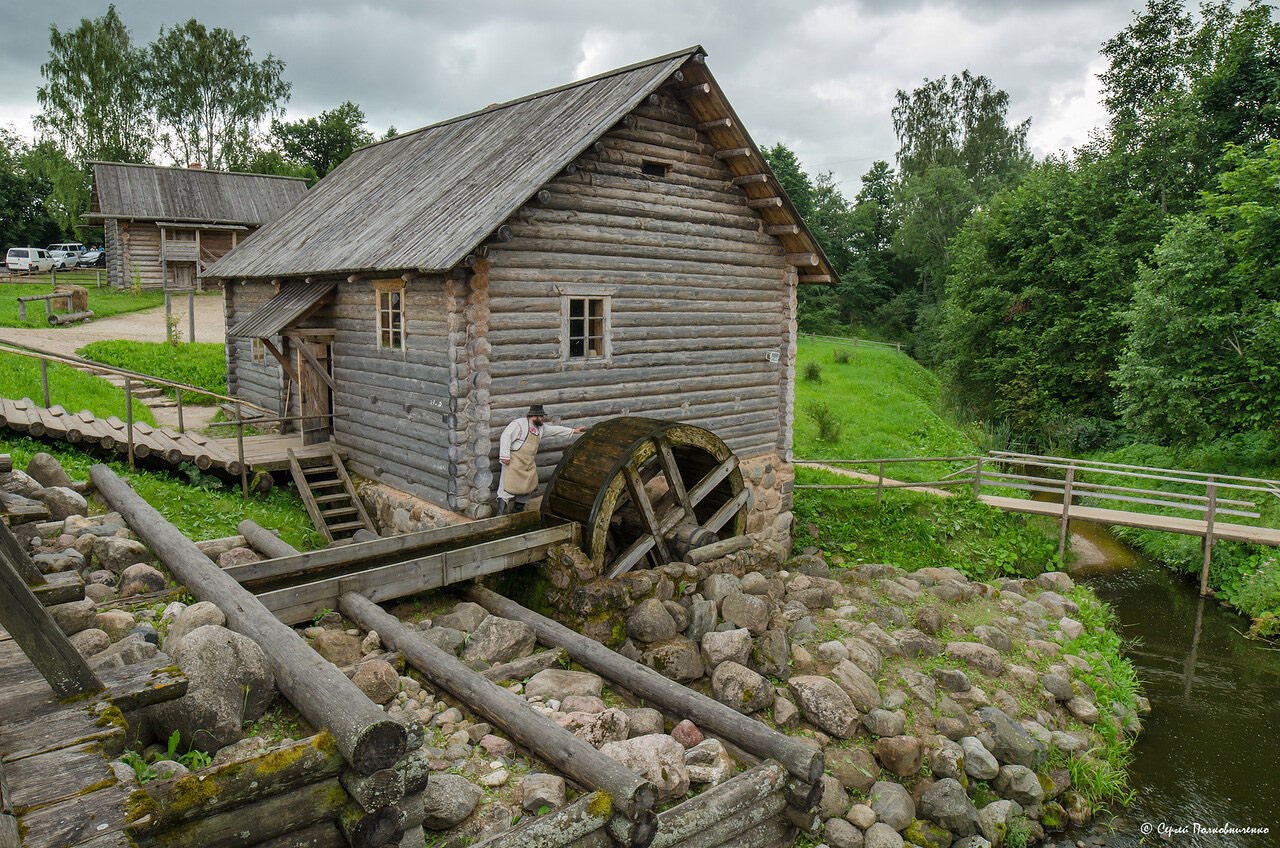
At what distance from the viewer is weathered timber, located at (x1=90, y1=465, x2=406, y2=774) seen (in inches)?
160

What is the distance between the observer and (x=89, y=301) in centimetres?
2745

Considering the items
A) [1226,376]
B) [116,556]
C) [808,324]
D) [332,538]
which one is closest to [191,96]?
[808,324]

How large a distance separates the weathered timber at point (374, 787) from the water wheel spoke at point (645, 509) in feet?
19.4

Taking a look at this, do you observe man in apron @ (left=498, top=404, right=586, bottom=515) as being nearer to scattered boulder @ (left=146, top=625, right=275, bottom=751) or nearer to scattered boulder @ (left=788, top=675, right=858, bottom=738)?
scattered boulder @ (left=788, top=675, right=858, bottom=738)

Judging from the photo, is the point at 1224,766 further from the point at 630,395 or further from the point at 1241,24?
the point at 1241,24

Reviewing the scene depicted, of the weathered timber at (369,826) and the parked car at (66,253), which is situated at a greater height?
the parked car at (66,253)

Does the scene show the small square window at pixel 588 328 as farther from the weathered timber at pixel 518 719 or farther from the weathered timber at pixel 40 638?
the weathered timber at pixel 40 638

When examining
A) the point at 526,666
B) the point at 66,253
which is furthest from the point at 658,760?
the point at 66,253

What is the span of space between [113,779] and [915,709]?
24.7 feet

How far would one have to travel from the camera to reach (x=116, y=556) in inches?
267

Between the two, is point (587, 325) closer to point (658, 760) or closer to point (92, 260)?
point (658, 760)

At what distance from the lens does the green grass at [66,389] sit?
13883 millimetres

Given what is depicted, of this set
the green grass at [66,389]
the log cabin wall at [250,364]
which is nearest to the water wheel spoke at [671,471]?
the log cabin wall at [250,364]

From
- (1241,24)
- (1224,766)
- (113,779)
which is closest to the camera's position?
(113,779)
